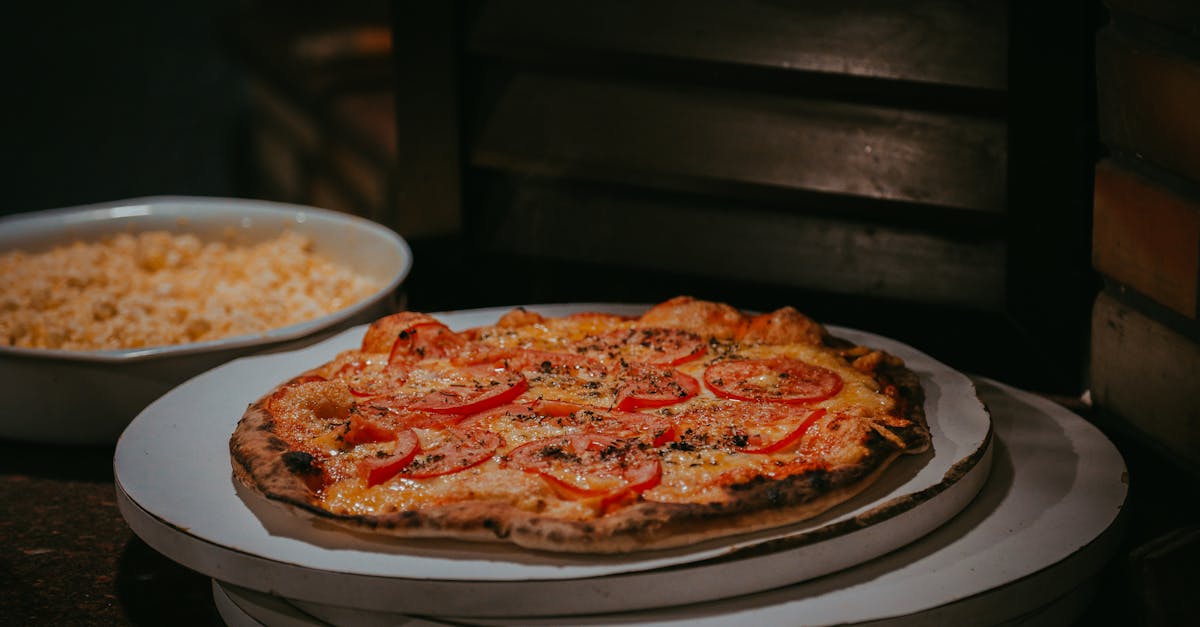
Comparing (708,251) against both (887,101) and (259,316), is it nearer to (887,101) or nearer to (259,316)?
(887,101)

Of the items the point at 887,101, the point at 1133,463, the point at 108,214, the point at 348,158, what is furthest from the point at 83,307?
the point at 348,158

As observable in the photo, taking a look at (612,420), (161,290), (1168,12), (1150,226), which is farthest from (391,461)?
(1168,12)

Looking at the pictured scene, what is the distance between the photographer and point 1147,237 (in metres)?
2.79

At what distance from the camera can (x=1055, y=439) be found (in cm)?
275

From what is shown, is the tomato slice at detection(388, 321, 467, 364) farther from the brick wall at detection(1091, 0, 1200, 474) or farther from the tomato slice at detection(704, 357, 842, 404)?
the brick wall at detection(1091, 0, 1200, 474)

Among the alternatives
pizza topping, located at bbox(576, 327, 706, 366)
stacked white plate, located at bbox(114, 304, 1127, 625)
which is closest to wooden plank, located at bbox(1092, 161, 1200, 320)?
stacked white plate, located at bbox(114, 304, 1127, 625)

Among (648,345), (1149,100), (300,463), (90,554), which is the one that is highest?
(1149,100)

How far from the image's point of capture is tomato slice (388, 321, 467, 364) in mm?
2918

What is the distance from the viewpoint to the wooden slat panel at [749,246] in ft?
11.9

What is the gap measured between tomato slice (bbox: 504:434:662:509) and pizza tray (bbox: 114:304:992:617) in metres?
0.17

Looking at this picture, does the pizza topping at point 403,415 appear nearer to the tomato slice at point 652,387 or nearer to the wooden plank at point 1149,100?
the tomato slice at point 652,387

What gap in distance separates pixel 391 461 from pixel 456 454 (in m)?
0.13

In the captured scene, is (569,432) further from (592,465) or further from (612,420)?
(592,465)

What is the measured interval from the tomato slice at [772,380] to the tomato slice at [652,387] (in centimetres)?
6
